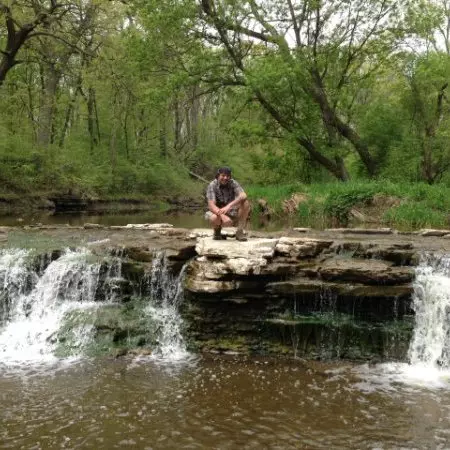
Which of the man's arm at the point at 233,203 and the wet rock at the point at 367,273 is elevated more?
the man's arm at the point at 233,203

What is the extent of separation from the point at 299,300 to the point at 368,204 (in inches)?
349

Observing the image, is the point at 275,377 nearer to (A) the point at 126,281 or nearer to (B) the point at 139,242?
(A) the point at 126,281

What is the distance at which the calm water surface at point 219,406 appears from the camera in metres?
4.32

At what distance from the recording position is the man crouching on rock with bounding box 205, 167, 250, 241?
313 inches

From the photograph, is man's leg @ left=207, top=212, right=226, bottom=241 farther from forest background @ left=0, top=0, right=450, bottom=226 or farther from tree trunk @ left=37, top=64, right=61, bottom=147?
tree trunk @ left=37, top=64, right=61, bottom=147

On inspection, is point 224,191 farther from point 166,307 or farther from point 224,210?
point 166,307

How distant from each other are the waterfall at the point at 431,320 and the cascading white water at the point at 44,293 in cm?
441

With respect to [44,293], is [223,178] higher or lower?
higher

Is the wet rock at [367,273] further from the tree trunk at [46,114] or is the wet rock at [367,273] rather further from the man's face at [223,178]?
the tree trunk at [46,114]

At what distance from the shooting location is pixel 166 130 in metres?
33.0

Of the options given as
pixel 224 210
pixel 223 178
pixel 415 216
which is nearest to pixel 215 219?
pixel 224 210

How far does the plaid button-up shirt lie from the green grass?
657 cm

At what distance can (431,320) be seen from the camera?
6.84 metres

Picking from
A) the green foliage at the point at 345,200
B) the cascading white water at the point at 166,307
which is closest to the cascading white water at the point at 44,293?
the cascading white water at the point at 166,307
